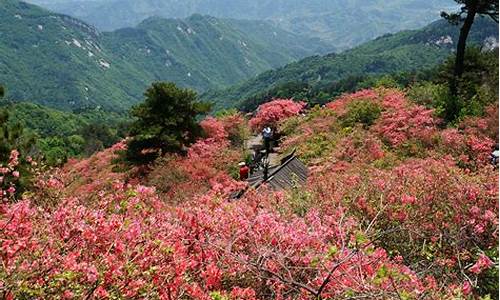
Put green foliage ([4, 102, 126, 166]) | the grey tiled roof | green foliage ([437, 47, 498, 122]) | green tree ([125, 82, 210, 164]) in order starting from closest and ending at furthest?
the grey tiled roof, green foliage ([437, 47, 498, 122]), green tree ([125, 82, 210, 164]), green foliage ([4, 102, 126, 166])

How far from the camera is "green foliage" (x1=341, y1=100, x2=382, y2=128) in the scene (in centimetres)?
2042

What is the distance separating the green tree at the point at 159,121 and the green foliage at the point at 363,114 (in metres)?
5.69

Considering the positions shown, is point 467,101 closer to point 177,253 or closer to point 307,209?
point 307,209

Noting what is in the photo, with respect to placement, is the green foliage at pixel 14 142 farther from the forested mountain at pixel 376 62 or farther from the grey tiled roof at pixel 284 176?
the forested mountain at pixel 376 62

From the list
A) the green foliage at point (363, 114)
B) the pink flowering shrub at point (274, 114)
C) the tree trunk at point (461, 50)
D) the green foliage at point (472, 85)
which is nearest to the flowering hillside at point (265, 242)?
the green foliage at point (472, 85)

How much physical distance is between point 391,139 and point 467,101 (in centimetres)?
286

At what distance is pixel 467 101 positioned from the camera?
1766cm

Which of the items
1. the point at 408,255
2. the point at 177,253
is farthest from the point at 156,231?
the point at 408,255

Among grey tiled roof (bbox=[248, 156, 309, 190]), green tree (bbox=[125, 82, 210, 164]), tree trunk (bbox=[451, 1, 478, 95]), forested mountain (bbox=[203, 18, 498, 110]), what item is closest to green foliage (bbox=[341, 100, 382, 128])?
tree trunk (bbox=[451, 1, 478, 95])

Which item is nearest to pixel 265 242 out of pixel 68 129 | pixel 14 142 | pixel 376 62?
pixel 14 142

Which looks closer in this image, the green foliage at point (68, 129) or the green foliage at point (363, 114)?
the green foliage at point (363, 114)

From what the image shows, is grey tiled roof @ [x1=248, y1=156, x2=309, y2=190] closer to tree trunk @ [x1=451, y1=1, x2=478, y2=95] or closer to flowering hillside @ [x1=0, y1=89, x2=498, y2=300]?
flowering hillside @ [x1=0, y1=89, x2=498, y2=300]

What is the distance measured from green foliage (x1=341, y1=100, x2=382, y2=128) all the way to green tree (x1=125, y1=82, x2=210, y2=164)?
569cm

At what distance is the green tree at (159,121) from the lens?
1992 centimetres
